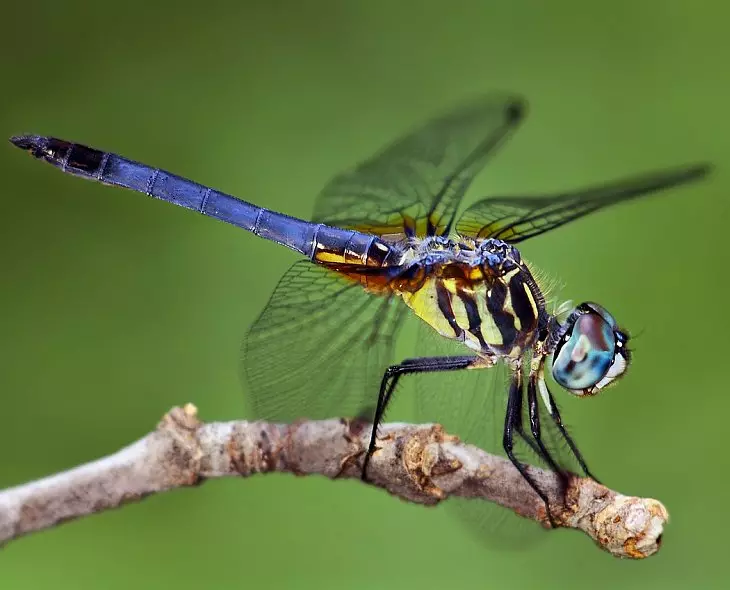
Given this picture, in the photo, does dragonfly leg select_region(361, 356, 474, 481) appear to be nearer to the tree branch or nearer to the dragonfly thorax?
the dragonfly thorax

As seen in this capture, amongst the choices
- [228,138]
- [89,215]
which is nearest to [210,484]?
[89,215]

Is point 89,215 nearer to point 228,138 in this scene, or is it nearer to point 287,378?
point 228,138

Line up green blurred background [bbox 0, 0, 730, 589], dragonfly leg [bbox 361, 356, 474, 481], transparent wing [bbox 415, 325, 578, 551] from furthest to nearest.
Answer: green blurred background [bbox 0, 0, 730, 589] → transparent wing [bbox 415, 325, 578, 551] → dragonfly leg [bbox 361, 356, 474, 481]

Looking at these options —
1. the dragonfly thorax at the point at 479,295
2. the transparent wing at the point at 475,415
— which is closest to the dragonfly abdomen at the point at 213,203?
the dragonfly thorax at the point at 479,295

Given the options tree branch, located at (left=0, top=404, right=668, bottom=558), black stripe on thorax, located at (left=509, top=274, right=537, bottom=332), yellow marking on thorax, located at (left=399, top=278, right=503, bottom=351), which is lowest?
tree branch, located at (left=0, top=404, right=668, bottom=558)

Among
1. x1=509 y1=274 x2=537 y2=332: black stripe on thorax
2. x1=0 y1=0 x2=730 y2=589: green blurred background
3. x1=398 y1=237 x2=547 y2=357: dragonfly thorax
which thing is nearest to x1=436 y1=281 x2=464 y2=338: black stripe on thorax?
x1=398 y1=237 x2=547 y2=357: dragonfly thorax

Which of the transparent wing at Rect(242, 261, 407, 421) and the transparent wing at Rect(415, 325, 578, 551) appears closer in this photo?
the transparent wing at Rect(242, 261, 407, 421)
